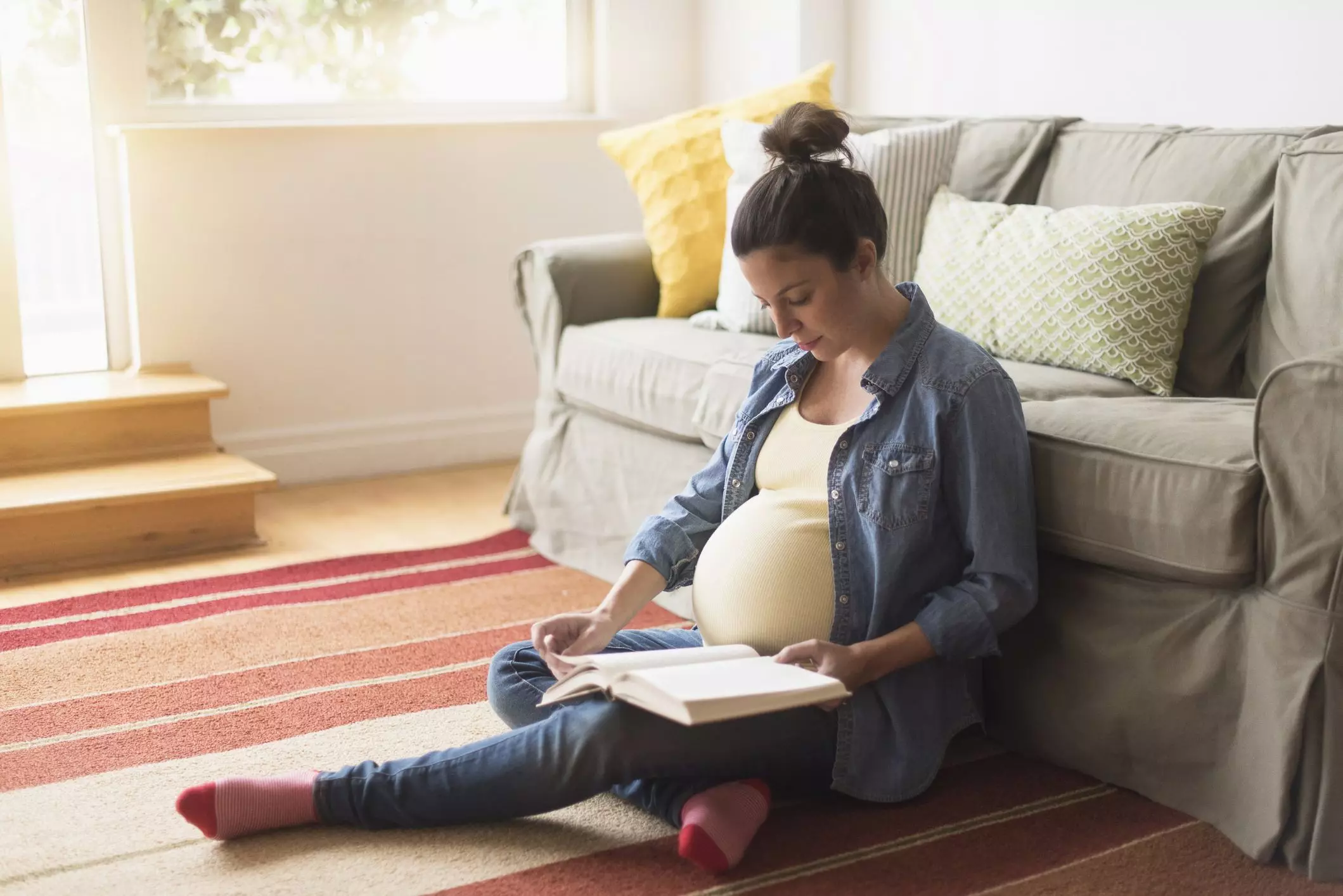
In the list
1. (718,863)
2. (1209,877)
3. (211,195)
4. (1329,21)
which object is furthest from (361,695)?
(1329,21)

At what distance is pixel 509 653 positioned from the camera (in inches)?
73.7

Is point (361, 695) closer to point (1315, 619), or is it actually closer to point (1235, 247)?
point (1315, 619)

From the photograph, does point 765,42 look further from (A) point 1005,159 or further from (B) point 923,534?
(B) point 923,534

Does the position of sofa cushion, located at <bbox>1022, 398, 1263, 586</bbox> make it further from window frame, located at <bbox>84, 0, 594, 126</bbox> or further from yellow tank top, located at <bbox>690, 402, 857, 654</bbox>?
window frame, located at <bbox>84, 0, 594, 126</bbox>

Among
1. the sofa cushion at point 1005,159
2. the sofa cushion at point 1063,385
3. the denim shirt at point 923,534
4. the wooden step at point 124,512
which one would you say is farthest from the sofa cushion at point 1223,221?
the wooden step at point 124,512

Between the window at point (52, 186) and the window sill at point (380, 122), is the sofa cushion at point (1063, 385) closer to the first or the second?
the window sill at point (380, 122)

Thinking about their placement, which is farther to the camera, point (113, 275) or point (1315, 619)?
point (113, 275)

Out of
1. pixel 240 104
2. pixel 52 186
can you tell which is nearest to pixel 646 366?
pixel 240 104

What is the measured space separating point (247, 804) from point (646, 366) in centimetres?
125

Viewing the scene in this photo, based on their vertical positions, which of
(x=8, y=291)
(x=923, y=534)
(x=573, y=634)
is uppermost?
(x=8, y=291)

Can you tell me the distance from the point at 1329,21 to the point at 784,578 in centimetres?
163

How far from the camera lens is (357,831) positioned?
1.72 m

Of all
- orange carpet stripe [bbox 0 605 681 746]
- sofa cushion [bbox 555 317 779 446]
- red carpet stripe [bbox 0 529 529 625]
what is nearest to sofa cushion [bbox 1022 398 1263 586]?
sofa cushion [bbox 555 317 779 446]

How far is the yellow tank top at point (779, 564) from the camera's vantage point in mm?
1716
